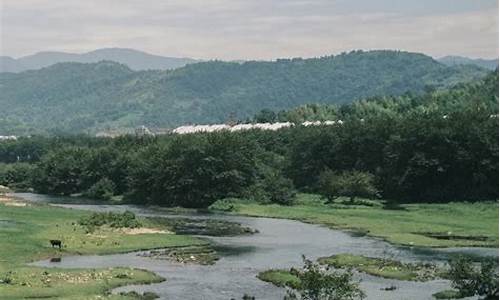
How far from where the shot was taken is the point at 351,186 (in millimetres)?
103000

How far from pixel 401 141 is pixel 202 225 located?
32.6 metres

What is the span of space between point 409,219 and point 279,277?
36615mm

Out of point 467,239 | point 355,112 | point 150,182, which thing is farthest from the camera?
point 355,112

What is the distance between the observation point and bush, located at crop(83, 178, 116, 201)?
123 m

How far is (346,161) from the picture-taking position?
116250 mm

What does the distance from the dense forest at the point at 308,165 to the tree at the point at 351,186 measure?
0.26 m

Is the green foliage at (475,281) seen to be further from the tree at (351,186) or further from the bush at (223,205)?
the bush at (223,205)

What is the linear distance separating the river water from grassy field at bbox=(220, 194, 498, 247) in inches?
123

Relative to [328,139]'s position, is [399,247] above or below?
below

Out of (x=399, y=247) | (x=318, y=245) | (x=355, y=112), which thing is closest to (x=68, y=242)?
(x=318, y=245)

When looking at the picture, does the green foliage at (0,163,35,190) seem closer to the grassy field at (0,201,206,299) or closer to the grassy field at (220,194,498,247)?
the grassy field at (0,201,206,299)

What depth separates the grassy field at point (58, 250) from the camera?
45719 millimetres

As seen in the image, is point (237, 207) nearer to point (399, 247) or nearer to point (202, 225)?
point (202, 225)

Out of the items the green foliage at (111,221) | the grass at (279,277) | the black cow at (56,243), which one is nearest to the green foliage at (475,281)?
the grass at (279,277)
